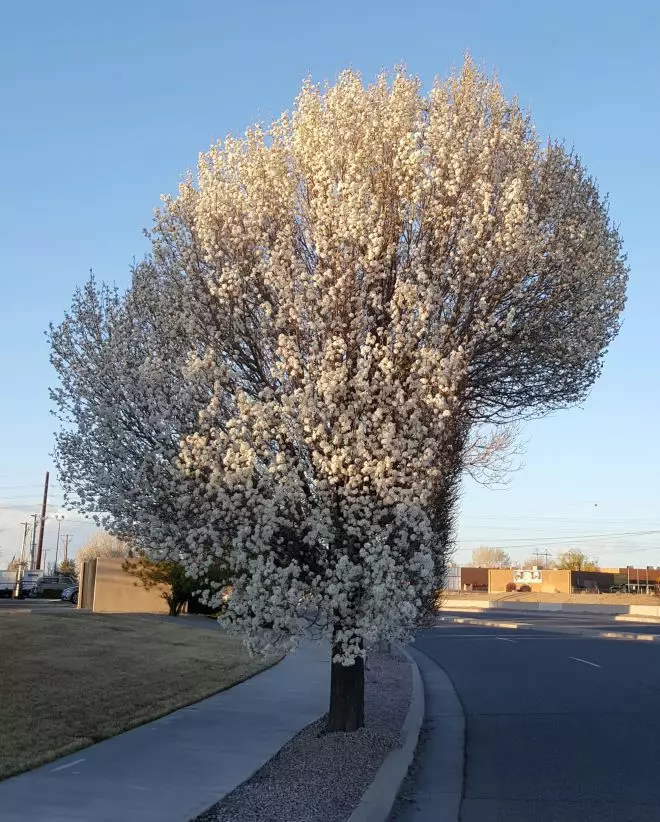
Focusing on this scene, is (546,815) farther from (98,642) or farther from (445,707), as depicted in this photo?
(98,642)

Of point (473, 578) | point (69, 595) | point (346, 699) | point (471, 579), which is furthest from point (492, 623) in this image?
point (473, 578)

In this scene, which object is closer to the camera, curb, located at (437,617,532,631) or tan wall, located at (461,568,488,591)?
A: curb, located at (437,617,532,631)

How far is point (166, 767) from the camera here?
9273 millimetres

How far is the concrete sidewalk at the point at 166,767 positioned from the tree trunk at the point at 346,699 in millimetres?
737

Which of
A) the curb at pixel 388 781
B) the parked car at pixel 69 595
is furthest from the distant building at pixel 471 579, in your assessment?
the curb at pixel 388 781

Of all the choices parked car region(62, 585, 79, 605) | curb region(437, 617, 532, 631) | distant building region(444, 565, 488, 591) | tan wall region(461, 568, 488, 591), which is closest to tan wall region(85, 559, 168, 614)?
curb region(437, 617, 532, 631)

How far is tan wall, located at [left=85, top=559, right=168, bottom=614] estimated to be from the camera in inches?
1373

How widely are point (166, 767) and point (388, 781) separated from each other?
89.4 inches

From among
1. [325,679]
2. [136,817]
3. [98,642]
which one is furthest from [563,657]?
[136,817]

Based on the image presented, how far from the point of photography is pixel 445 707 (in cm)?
1522

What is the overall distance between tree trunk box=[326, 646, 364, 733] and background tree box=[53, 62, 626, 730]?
0.07 feet

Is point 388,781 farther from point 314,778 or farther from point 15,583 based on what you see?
point 15,583

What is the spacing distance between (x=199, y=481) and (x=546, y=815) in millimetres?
4117

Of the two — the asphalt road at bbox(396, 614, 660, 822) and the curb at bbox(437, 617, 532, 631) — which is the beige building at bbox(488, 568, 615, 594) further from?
the asphalt road at bbox(396, 614, 660, 822)
